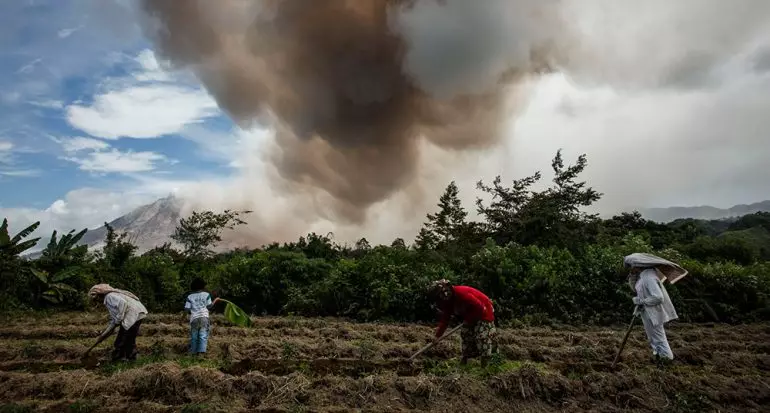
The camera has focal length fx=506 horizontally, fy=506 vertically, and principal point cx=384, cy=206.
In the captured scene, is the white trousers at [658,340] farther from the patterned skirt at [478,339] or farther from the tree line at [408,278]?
the tree line at [408,278]

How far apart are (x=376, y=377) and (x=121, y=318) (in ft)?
14.7

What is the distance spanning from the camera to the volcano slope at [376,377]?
21.6 feet

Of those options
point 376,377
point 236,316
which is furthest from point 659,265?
point 236,316

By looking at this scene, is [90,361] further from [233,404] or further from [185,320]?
[185,320]

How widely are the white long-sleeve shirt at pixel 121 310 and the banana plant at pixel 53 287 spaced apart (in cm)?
912

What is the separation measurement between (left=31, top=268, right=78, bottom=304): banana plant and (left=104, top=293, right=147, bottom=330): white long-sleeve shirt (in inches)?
359

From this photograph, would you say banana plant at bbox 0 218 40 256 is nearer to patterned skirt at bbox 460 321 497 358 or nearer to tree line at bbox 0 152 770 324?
tree line at bbox 0 152 770 324

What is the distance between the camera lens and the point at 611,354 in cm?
927

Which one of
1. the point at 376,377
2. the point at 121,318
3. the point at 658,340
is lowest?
the point at 376,377

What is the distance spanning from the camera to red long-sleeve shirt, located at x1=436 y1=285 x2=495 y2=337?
26.1ft

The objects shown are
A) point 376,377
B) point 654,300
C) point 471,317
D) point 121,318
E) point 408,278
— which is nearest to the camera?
point 376,377

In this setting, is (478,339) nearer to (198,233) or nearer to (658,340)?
(658,340)

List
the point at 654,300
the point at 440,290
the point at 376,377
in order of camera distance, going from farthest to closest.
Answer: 1. the point at 654,300
2. the point at 440,290
3. the point at 376,377

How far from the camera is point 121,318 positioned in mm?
8438
